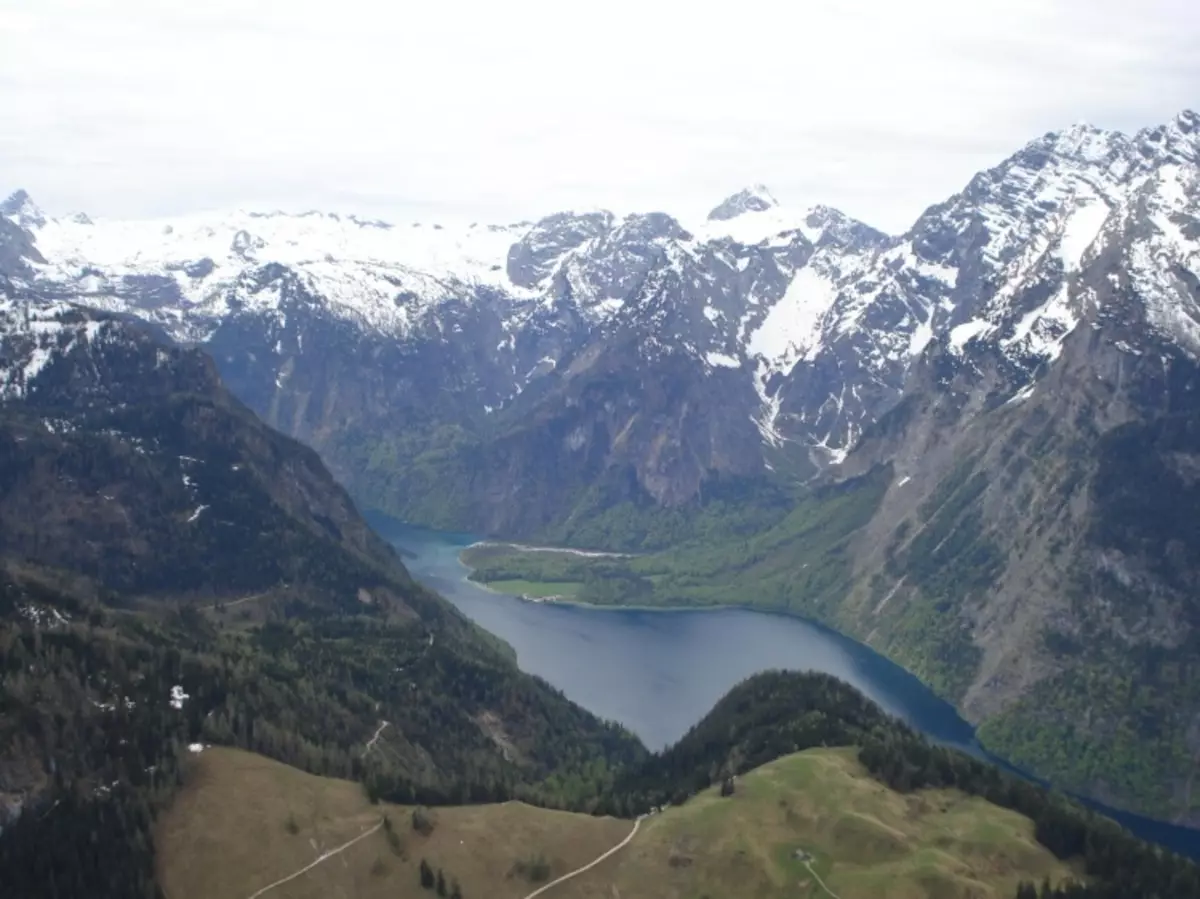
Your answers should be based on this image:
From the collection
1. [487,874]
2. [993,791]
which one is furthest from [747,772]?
[487,874]

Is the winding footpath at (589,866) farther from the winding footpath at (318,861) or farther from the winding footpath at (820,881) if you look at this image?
the winding footpath at (318,861)

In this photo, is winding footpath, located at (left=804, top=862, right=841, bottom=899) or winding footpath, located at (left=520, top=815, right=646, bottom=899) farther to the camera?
winding footpath, located at (left=520, top=815, right=646, bottom=899)

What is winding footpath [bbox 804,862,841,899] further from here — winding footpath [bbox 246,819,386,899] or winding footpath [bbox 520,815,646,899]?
winding footpath [bbox 246,819,386,899]

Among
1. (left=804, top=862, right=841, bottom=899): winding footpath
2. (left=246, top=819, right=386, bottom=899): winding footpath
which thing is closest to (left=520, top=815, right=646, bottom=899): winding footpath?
(left=804, top=862, right=841, bottom=899): winding footpath

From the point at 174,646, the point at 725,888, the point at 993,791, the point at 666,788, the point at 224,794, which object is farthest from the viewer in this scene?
the point at 174,646

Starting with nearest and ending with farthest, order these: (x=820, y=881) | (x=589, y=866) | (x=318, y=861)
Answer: (x=820, y=881)
(x=318, y=861)
(x=589, y=866)

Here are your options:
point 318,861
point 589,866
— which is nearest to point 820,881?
point 589,866

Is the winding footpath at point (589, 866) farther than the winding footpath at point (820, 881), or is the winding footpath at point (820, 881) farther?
the winding footpath at point (589, 866)

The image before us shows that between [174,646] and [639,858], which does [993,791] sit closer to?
[639,858]

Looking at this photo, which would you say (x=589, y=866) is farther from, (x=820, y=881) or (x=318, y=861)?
(x=318, y=861)

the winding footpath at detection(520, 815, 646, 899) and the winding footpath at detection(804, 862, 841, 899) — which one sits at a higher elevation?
the winding footpath at detection(804, 862, 841, 899)

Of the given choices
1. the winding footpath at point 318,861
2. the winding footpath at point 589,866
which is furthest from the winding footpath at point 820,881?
the winding footpath at point 318,861
